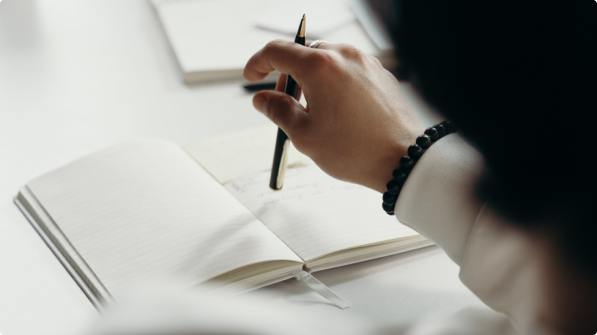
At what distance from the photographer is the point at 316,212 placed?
626mm

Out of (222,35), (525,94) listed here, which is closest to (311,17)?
(222,35)

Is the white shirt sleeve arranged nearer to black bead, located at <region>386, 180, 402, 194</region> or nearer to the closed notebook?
black bead, located at <region>386, 180, 402, 194</region>

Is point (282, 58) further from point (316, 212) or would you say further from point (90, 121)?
point (90, 121)

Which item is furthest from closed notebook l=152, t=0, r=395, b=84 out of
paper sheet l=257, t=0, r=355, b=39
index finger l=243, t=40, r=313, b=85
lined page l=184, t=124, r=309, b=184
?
index finger l=243, t=40, r=313, b=85

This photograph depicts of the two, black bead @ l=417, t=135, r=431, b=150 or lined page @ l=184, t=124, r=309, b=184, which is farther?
lined page @ l=184, t=124, r=309, b=184

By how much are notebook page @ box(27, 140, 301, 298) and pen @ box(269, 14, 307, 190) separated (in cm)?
6

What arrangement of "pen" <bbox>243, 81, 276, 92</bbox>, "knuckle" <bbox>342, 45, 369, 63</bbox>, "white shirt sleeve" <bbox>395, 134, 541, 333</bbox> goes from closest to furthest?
"white shirt sleeve" <bbox>395, 134, 541, 333</bbox> → "knuckle" <bbox>342, 45, 369, 63</bbox> → "pen" <bbox>243, 81, 276, 92</bbox>

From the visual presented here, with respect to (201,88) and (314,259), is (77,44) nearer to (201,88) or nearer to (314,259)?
(201,88)

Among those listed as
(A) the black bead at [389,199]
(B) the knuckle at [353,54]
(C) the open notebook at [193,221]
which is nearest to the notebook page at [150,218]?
(C) the open notebook at [193,221]

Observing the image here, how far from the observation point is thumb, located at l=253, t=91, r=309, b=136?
59 centimetres

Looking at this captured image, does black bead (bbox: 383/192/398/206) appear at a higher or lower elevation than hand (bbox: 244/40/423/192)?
lower

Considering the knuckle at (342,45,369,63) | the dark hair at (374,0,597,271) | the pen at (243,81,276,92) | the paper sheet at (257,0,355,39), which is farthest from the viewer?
the paper sheet at (257,0,355,39)

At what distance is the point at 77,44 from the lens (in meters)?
1.07

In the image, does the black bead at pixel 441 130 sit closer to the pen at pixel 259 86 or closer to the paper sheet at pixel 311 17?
the pen at pixel 259 86
